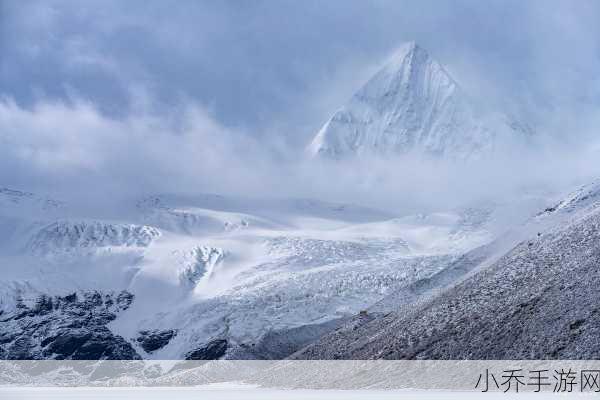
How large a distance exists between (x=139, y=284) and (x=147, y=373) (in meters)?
55.6

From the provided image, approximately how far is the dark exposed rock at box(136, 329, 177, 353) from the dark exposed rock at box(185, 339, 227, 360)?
609 inches

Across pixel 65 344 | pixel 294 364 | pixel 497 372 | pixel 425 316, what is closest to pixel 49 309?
pixel 65 344

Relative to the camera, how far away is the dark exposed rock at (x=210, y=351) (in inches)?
5605

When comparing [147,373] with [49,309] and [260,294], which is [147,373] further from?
[49,309]

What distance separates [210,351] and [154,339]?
24.0 meters

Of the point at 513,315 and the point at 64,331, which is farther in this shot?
the point at 64,331

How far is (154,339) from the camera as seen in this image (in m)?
164

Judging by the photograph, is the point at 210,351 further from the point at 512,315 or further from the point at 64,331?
the point at 512,315

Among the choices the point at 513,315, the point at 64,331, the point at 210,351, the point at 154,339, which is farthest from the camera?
the point at 64,331

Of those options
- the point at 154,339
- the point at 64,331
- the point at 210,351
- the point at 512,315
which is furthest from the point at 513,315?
the point at 64,331

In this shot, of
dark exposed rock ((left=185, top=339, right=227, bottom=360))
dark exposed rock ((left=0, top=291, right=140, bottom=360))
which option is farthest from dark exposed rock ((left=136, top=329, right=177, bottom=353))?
dark exposed rock ((left=185, top=339, right=227, bottom=360))

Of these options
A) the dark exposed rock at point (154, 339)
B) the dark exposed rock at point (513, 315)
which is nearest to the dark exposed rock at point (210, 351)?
the dark exposed rock at point (154, 339)

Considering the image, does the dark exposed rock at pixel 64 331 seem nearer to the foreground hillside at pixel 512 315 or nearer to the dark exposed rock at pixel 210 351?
the dark exposed rock at pixel 210 351

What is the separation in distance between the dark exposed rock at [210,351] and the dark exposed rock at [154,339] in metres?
15.5
